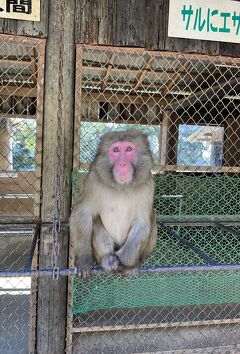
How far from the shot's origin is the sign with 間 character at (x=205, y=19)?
9.97 ft

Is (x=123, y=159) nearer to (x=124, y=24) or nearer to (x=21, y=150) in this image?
(x=124, y=24)

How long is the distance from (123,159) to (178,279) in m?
1.76

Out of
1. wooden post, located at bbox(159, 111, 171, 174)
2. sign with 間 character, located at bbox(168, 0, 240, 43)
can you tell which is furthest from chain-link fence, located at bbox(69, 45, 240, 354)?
wooden post, located at bbox(159, 111, 171, 174)

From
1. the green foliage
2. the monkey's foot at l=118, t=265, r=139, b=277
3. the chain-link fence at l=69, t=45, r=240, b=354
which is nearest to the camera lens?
the monkey's foot at l=118, t=265, r=139, b=277

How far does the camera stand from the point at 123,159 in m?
2.29

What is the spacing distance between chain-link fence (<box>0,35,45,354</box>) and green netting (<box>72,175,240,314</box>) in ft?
1.39

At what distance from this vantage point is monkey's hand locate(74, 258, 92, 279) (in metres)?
2.27

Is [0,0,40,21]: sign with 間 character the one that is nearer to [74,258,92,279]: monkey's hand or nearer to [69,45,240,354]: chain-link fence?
[69,45,240,354]: chain-link fence

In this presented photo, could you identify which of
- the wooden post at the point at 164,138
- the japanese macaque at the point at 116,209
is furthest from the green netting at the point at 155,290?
the wooden post at the point at 164,138

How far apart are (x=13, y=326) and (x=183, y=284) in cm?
174

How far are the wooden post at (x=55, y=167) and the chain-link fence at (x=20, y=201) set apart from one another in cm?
6

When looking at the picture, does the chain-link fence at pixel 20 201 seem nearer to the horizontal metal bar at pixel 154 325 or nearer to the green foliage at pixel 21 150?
the green foliage at pixel 21 150

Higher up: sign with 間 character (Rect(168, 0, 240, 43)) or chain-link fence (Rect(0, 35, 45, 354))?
sign with 間 character (Rect(168, 0, 240, 43))

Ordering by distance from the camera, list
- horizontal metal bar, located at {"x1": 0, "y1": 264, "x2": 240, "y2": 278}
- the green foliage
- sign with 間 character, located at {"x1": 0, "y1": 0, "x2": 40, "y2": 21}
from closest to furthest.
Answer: horizontal metal bar, located at {"x1": 0, "y1": 264, "x2": 240, "y2": 278} → sign with 間 character, located at {"x1": 0, "y1": 0, "x2": 40, "y2": 21} → the green foliage
